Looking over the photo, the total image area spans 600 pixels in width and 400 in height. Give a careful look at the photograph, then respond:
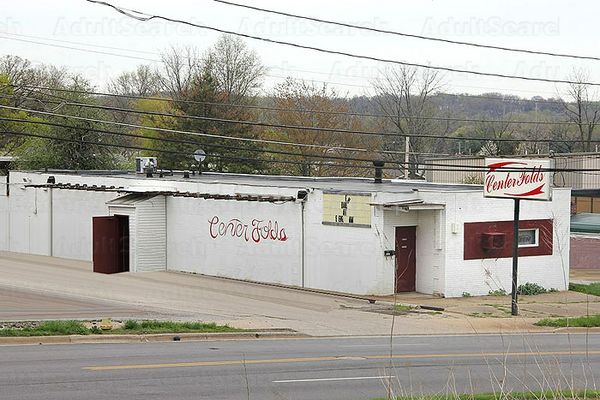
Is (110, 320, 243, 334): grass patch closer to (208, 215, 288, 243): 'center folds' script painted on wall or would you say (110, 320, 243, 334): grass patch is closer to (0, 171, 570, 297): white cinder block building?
(0, 171, 570, 297): white cinder block building

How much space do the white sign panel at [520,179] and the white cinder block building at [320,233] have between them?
2.30 metres

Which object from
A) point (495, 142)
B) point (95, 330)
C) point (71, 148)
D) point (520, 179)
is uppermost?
point (495, 142)

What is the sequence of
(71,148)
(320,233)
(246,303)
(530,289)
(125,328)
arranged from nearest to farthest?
(125,328)
(246,303)
(320,233)
(530,289)
(71,148)

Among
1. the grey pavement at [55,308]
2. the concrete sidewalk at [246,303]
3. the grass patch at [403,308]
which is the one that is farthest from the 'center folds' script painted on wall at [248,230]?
the grey pavement at [55,308]

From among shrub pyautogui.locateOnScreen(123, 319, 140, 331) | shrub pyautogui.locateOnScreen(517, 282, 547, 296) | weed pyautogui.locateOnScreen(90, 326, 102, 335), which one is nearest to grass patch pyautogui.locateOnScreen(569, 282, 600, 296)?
shrub pyautogui.locateOnScreen(517, 282, 547, 296)

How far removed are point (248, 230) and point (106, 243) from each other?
642 cm

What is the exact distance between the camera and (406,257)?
3262cm

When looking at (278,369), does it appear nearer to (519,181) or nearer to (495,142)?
(519,181)

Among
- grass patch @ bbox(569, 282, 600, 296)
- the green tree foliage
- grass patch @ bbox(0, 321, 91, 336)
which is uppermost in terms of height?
the green tree foliage

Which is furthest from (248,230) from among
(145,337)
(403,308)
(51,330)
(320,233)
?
(51,330)

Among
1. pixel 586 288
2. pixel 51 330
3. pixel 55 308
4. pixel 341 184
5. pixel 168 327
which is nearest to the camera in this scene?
pixel 51 330

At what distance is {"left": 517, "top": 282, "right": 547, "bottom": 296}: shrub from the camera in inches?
1335

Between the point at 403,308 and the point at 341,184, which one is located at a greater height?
the point at 341,184

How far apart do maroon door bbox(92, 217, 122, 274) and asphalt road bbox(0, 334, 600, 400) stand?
54.8 feet
